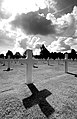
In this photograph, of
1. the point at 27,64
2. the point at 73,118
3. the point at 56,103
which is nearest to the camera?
the point at 73,118

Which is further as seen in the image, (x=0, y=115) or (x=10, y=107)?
(x=10, y=107)

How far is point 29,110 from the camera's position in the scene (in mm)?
1912

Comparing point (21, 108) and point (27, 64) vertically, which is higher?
point (27, 64)

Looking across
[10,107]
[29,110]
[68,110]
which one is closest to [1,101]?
[10,107]

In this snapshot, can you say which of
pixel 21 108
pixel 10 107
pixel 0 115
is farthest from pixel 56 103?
pixel 0 115

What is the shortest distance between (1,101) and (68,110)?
1.64 metres

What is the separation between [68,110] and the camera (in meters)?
1.97

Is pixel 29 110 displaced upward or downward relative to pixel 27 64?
downward

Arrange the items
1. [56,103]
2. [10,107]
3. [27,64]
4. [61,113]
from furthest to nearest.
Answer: [27,64] < [56,103] < [10,107] < [61,113]

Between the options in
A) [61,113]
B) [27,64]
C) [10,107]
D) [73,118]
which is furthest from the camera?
[27,64]

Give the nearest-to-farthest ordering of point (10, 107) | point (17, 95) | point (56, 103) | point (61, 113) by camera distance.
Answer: point (61, 113) < point (10, 107) < point (56, 103) < point (17, 95)

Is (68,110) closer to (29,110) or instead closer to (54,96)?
(54,96)

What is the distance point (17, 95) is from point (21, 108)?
637 mm

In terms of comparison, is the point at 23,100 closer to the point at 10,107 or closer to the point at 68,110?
the point at 10,107
